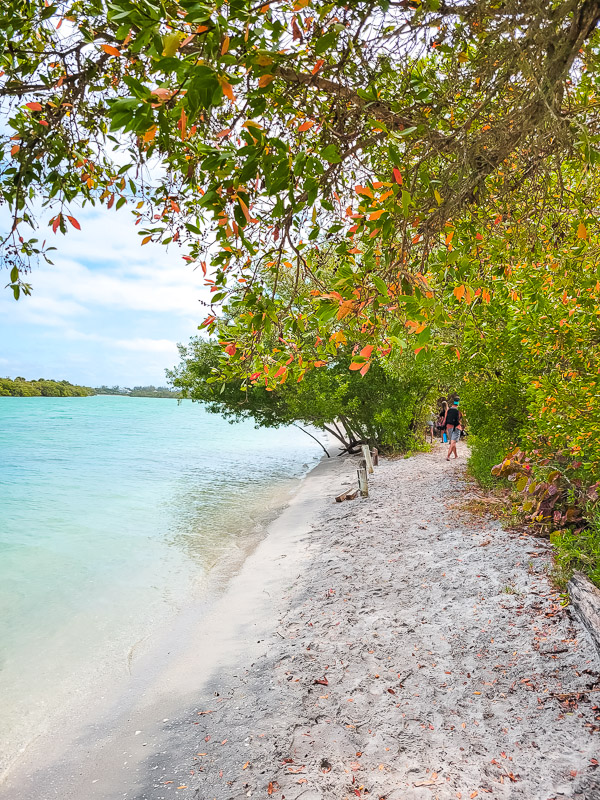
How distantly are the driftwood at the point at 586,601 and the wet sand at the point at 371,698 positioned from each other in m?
0.14

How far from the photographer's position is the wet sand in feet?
10.2

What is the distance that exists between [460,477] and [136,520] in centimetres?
919

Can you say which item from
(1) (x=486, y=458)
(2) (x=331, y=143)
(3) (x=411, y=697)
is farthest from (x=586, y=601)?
(1) (x=486, y=458)

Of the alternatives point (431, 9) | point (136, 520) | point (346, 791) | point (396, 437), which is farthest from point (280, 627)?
point (396, 437)

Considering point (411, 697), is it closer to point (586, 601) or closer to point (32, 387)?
point (586, 601)

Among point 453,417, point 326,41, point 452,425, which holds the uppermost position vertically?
point 326,41

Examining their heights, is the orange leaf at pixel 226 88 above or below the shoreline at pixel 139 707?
above

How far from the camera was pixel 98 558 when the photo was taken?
10867mm

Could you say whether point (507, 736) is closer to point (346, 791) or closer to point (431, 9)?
point (346, 791)

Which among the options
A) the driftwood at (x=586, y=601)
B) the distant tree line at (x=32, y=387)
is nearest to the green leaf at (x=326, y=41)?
the driftwood at (x=586, y=601)

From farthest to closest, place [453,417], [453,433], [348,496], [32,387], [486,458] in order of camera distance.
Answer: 1. [32,387]
2. [453,433]
3. [453,417]
4. [348,496]
5. [486,458]

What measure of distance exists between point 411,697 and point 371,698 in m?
0.32

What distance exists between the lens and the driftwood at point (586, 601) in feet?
12.9

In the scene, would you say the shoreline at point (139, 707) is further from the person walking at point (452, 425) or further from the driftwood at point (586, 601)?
the person walking at point (452, 425)
